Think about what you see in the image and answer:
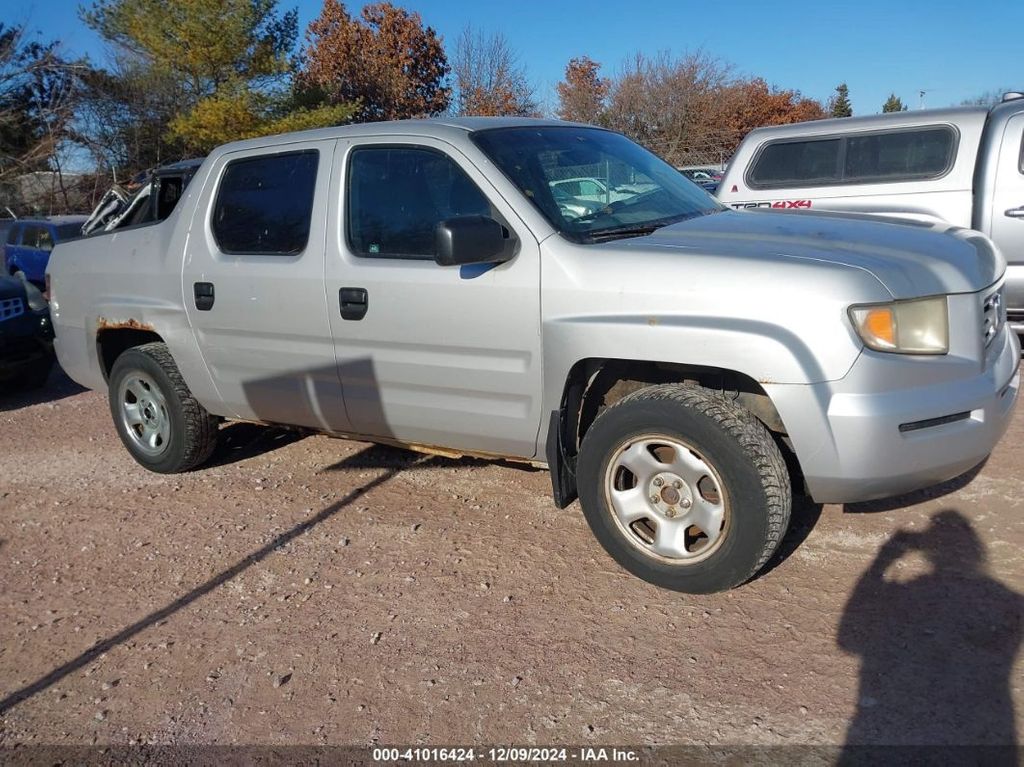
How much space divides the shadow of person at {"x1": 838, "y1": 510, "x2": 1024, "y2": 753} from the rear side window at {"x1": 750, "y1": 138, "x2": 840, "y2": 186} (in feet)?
14.3

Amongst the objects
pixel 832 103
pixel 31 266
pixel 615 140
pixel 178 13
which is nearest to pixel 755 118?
pixel 832 103

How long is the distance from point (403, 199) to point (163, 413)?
2.22m

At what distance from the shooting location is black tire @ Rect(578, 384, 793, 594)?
3191 mm

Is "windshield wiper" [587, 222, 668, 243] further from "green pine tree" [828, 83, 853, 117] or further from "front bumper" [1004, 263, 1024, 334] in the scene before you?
"green pine tree" [828, 83, 853, 117]

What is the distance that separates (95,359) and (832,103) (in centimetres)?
6070

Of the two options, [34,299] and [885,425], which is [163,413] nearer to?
[34,299]

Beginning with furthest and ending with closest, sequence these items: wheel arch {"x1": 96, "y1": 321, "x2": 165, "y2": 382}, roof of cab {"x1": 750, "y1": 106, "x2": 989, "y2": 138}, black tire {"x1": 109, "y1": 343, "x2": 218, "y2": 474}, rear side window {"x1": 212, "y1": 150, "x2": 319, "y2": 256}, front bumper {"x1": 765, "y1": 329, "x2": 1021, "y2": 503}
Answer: roof of cab {"x1": 750, "y1": 106, "x2": 989, "y2": 138}, wheel arch {"x1": 96, "y1": 321, "x2": 165, "y2": 382}, black tire {"x1": 109, "y1": 343, "x2": 218, "y2": 474}, rear side window {"x1": 212, "y1": 150, "x2": 319, "y2": 256}, front bumper {"x1": 765, "y1": 329, "x2": 1021, "y2": 503}

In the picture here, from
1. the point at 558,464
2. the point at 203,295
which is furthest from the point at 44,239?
the point at 558,464

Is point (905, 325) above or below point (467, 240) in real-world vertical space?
below

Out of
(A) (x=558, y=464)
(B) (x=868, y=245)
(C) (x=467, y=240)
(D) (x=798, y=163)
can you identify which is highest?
(D) (x=798, y=163)

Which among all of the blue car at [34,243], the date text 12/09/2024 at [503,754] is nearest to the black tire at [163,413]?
the date text 12/09/2024 at [503,754]

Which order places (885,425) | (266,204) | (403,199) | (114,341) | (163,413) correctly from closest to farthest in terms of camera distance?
(885,425) < (403,199) < (266,204) < (163,413) < (114,341)

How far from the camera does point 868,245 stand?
10.8ft

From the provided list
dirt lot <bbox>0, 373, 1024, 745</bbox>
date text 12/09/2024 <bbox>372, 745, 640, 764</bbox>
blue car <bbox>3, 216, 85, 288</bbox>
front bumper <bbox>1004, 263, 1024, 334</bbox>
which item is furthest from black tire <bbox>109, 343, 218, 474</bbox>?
blue car <bbox>3, 216, 85, 288</bbox>
